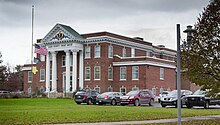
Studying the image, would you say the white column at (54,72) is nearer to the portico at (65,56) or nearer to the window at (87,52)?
the portico at (65,56)

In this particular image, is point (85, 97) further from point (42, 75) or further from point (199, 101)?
point (42, 75)

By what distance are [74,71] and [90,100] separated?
20618mm

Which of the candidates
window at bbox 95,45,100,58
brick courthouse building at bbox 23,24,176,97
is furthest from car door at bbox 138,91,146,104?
window at bbox 95,45,100,58

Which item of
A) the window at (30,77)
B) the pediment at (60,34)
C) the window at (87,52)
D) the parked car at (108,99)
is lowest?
the parked car at (108,99)

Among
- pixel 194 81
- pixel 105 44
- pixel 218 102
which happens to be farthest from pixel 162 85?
pixel 194 81

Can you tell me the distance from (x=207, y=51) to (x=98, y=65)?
4201cm

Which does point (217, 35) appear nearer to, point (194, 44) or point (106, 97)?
point (194, 44)

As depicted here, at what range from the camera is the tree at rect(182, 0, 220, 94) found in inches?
698

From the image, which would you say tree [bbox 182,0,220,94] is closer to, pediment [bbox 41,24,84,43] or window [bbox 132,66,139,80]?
window [bbox 132,66,139,80]

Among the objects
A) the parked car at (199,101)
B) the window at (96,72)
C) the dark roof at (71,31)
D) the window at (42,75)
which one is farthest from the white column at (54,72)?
the parked car at (199,101)

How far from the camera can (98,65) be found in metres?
59.4

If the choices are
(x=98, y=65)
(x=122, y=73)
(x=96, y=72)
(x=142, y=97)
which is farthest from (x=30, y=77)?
(x=142, y=97)

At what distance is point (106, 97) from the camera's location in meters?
38.2

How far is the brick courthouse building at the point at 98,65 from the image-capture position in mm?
57875
